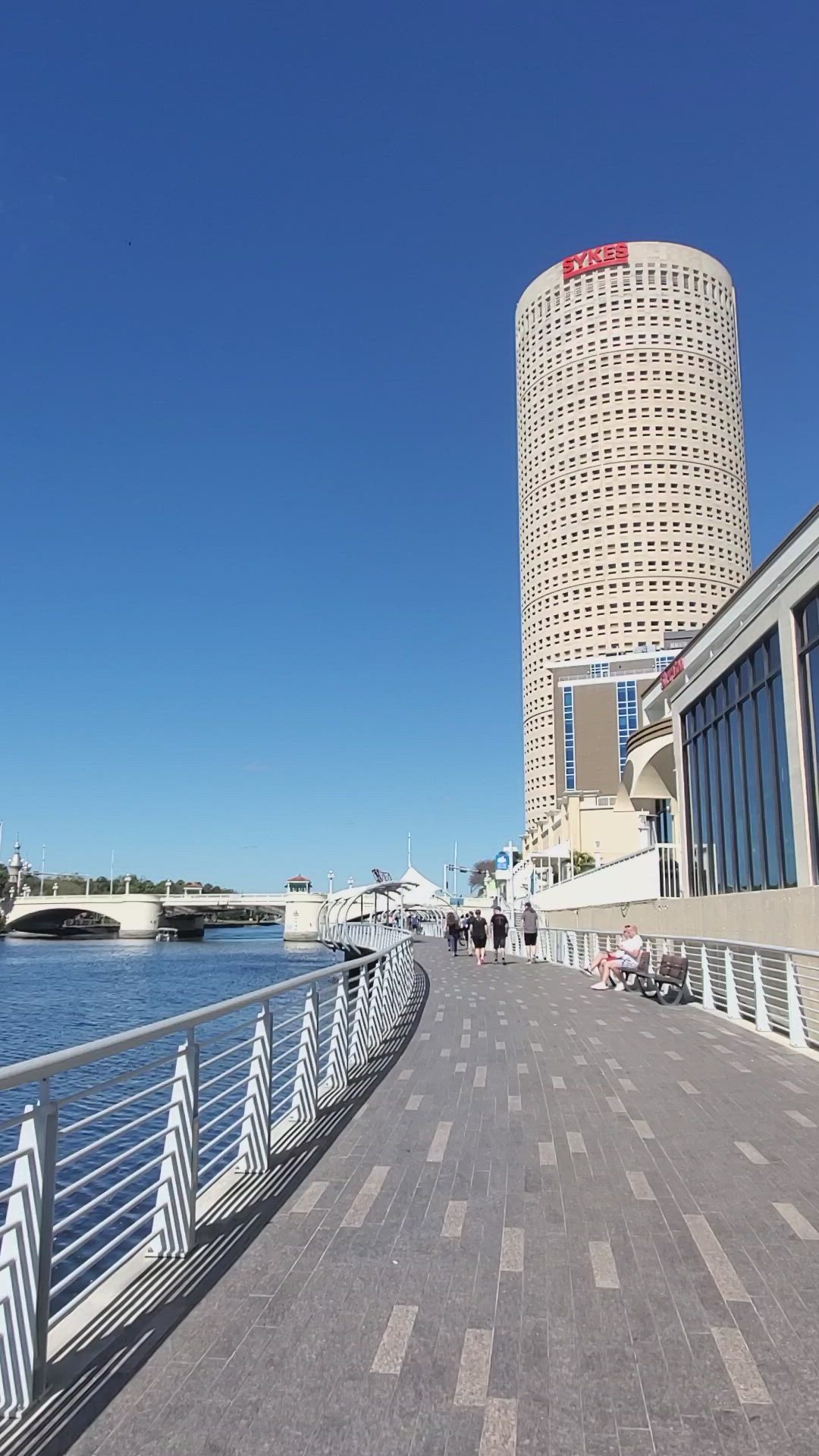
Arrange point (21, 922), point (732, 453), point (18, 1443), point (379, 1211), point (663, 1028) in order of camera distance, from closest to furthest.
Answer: point (18, 1443) → point (379, 1211) → point (663, 1028) → point (21, 922) → point (732, 453)

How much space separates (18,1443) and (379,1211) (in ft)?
8.26

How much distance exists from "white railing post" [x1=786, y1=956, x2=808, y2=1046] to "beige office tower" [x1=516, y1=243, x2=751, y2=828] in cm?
12666

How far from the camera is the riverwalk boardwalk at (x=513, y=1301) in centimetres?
313

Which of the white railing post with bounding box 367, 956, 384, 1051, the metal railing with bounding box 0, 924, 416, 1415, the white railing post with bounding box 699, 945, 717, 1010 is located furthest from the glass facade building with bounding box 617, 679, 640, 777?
the white railing post with bounding box 367, 956, 384, 1051

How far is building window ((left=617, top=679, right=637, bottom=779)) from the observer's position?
111750 mm

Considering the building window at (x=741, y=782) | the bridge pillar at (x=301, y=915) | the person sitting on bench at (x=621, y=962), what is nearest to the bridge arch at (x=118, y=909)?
the bridge pillar at (x=301, y=915)

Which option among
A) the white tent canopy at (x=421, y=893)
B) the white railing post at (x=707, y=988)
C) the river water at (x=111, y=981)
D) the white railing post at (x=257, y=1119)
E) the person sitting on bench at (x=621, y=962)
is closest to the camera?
the white railing post at (x=257, y=1119)

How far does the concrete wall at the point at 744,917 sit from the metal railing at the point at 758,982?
9.3 inches

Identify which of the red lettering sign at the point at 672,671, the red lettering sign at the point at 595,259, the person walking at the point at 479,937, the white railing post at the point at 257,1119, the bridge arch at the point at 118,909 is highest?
the red lettering sign at the point at 595,259

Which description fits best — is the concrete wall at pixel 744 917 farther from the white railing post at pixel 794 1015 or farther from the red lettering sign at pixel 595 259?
the red lettering sign at pixel 595 259

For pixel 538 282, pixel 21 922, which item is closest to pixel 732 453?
pixel 538 282

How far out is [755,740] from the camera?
67.3ft

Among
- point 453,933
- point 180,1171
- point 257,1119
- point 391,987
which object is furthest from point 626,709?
point 180,1171

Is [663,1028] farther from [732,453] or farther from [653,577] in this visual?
[732,453]
